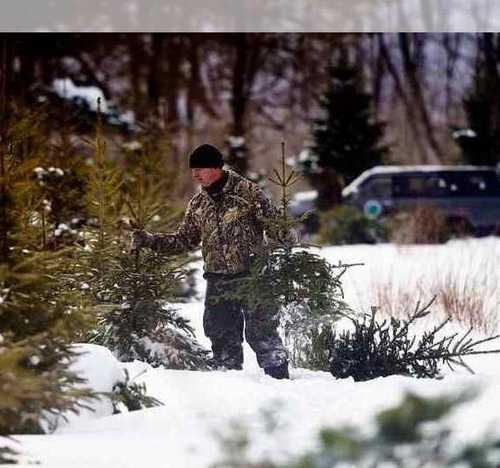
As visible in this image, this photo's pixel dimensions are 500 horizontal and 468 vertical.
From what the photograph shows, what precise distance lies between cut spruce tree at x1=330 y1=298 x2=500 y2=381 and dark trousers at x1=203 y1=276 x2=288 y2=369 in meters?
0.29

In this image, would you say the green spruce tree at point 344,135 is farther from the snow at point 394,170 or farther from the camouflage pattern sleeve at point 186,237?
the camouflage pattern sleeve at point 186,237

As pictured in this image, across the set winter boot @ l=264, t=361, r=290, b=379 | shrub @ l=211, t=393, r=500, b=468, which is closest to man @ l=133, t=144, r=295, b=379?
winter boot @ l=264, t=361, r=290, b=379

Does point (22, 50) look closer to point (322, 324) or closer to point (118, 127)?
point (118, 127)

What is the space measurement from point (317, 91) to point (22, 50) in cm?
658

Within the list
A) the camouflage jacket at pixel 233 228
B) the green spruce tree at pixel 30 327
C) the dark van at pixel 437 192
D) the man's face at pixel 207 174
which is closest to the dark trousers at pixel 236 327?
the camouflage jacket at pixel 233 228

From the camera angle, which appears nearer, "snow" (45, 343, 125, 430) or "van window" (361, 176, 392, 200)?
"snow" (45, 343, 125, 430)

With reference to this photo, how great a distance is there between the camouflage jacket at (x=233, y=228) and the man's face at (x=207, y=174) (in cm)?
8

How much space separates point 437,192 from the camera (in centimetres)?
1524

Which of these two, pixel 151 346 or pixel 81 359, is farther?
pixel 151 346

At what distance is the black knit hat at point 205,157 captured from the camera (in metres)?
5.04

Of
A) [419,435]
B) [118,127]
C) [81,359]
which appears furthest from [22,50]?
[419,435]

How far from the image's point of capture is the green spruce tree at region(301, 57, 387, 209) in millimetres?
16750

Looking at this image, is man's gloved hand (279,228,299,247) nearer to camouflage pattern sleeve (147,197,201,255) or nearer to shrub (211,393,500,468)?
camouflage pattern sleeve (147,197,201,255)

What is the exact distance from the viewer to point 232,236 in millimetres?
5176
